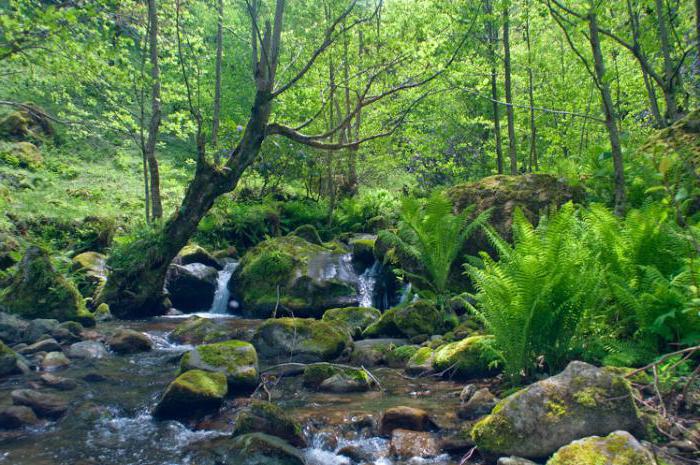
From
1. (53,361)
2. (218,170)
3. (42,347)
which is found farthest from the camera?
(218,170)

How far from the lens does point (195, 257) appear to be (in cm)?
1266

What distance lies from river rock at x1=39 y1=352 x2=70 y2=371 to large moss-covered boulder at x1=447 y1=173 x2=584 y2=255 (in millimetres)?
6334

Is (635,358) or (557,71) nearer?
(635,358)

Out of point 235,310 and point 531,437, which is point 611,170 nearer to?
point 531,437

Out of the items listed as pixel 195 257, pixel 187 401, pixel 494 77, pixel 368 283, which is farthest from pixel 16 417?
pixel 494 77

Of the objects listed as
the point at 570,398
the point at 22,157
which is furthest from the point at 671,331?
the point at 22,157

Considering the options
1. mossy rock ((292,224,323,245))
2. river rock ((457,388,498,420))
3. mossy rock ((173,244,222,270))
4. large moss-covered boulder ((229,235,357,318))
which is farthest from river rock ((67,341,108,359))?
mossy rock ((292,224,323,245))

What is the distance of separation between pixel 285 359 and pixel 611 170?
6046 millimetres

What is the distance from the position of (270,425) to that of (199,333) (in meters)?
4.44

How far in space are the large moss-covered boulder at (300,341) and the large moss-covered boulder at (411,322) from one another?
0.67 meters

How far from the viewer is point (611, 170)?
27.9 ft

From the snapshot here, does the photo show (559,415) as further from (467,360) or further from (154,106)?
(154,106)

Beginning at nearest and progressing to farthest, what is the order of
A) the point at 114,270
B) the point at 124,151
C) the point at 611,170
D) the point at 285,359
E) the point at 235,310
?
the point at 285,359
the point at 611,170
the point at 114,270
the point at 235,310
the point at 124,151

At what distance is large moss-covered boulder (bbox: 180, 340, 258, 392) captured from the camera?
5863mm
